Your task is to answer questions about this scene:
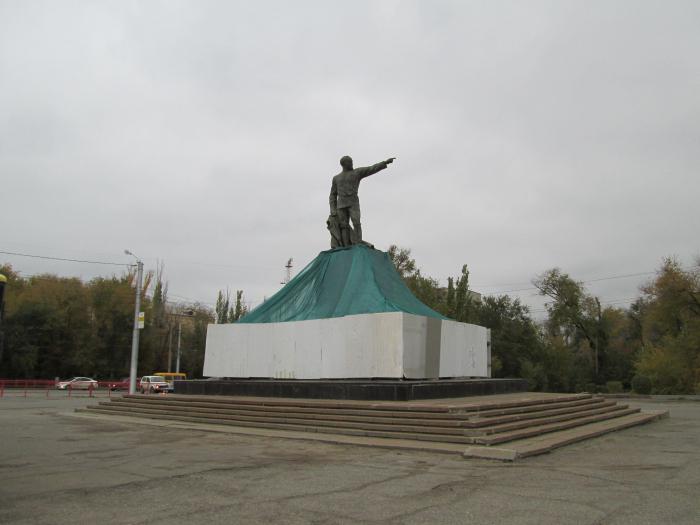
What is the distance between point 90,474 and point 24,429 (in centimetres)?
701

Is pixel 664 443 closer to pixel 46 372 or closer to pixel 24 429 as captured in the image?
pixel 24 429

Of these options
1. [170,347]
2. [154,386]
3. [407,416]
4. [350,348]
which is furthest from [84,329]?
[407,416]

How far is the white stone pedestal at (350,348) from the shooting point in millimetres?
13969

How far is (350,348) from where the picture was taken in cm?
1460

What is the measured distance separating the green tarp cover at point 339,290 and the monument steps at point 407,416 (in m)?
3.20

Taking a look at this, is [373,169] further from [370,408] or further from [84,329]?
[84,329]

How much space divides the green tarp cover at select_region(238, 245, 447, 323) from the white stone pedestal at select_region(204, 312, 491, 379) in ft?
1.99

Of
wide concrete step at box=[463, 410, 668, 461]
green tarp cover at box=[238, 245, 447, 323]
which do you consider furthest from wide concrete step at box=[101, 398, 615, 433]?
green tarp cover at box=[238, 245, 447, 323]

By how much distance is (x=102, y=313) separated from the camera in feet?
154

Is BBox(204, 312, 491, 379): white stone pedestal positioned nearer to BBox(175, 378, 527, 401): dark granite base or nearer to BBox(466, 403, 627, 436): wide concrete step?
BBox(175, 378, 527, 401): dark granite base

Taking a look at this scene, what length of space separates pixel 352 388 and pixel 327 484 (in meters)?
6.58

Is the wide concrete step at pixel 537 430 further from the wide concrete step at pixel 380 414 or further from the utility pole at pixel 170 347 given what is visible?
the utility pole at pixel 170 347

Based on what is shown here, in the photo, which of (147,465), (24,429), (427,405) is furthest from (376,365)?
(24,429)

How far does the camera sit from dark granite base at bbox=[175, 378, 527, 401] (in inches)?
493
